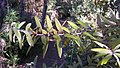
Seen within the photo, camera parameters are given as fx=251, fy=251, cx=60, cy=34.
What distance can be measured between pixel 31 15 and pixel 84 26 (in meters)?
3.91

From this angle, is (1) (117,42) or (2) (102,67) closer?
(1) (117,42)

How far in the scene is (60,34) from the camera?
0.71 meters

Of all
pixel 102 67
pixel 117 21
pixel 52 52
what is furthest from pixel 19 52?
pixel 117 21

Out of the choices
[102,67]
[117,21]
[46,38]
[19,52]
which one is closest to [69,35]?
[46,38]

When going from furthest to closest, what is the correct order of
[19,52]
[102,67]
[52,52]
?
[52,52], [19,52], [102,67]

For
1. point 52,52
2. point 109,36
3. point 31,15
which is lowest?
point 52,52

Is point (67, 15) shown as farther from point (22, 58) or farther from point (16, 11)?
point (22, 58)

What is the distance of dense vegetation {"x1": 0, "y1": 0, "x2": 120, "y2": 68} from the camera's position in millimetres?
720

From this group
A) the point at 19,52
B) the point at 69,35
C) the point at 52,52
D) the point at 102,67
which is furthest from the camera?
the point at 52,52

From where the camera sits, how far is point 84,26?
750 millimetres

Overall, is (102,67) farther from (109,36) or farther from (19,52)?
(19,52)

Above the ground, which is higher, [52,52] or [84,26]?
[84,26]

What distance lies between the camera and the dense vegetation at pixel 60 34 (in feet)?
2.36

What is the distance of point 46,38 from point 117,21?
0.76 feet
